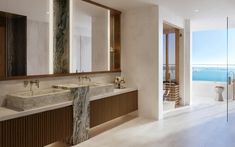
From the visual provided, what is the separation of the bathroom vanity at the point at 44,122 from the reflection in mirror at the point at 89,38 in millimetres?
880

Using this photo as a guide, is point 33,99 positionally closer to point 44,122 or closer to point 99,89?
point 44,122

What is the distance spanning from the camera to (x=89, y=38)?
4820 mm

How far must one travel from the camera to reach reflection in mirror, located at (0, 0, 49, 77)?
3.24 meters

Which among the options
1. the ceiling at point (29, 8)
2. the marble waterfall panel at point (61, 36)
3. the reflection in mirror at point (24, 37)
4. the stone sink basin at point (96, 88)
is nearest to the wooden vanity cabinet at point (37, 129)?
the stone sink basin at point (96, 88)

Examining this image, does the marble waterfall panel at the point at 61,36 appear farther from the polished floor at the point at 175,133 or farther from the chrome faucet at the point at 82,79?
the polished floor at the point at 175,133

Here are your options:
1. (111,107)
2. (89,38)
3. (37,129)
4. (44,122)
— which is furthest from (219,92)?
(37,129)

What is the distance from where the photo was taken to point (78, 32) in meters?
4.46

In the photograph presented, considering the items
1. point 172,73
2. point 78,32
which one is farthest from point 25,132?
point 172,73

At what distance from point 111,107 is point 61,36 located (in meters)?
1.67

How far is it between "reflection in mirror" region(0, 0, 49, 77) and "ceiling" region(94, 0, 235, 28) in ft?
4.78

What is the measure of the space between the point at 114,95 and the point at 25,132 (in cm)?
205

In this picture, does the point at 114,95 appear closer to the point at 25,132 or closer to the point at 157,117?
the point at 157,117

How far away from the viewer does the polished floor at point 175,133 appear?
12.0ft

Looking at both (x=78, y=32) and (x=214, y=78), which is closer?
(x=78, y=32)
